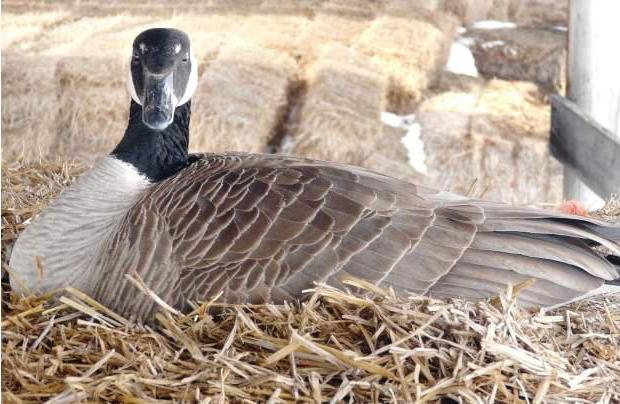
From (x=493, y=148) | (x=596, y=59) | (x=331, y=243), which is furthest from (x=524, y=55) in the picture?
(x=331, y=243)

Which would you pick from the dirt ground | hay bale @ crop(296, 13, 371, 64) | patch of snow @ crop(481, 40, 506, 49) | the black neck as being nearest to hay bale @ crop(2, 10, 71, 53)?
the dirt ground

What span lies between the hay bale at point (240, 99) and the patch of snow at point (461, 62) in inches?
46.4

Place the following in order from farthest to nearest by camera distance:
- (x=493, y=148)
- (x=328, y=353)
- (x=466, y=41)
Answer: (x=466, y=41) < (x=493, y=148) < (x=328, y=353)

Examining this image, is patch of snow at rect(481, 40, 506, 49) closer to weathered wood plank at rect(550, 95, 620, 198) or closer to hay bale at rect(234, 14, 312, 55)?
hay bale at rect(234, 14, 312, 55)

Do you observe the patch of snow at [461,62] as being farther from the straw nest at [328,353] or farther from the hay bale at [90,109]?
the straw nest at [328,353]

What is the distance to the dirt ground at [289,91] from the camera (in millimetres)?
3781

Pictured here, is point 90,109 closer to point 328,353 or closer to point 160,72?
point 160,72

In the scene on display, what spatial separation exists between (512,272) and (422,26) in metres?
3.79

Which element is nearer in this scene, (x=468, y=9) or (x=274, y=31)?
(x=274, y=31)

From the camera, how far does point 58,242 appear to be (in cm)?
182

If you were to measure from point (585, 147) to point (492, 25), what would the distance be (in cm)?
267

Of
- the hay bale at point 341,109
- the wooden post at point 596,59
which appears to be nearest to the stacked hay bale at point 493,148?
the hay bale at point 341,109

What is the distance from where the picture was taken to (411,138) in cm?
411

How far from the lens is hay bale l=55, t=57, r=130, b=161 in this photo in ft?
12.3
